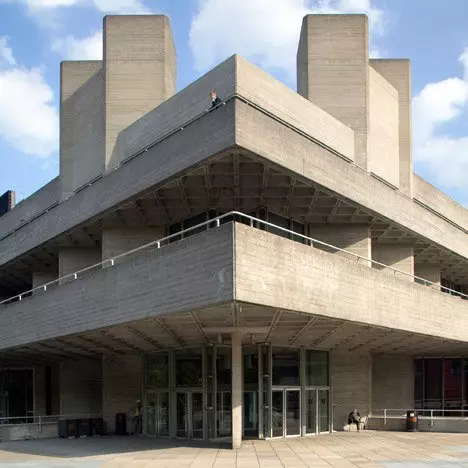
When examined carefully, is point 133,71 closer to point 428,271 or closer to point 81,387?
point 81,387

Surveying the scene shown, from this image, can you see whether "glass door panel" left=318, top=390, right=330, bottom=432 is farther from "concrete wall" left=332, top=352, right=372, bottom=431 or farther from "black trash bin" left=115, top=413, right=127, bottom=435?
"black trash bin" left=115, top=413, right=127, bottom=435

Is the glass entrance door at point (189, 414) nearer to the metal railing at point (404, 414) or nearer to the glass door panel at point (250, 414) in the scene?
the glass door panel at point (250, 414)

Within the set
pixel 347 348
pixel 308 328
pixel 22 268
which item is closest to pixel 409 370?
pixel 347 348

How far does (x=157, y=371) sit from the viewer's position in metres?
28.1

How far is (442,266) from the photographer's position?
3762 cm

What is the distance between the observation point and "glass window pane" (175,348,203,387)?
1017 inches

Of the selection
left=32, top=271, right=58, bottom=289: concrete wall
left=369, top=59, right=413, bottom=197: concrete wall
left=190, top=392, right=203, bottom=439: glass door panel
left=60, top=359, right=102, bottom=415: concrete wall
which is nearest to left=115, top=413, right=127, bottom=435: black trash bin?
left=190, top=392, right=203, bottom=439: glass door panel

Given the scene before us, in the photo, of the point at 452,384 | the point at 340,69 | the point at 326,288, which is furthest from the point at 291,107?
the point at 452,384

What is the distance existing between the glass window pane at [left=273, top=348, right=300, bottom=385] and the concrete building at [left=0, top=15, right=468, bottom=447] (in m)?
0.09

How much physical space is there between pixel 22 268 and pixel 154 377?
12.8 metres

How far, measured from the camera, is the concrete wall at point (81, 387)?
33.3m

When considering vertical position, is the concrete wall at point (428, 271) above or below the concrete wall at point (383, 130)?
below

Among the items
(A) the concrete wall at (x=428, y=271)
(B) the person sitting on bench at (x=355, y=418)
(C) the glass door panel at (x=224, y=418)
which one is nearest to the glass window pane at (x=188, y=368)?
(C) the glass door panel at (x=224, y=418)

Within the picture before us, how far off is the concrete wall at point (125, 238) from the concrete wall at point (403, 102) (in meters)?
12.5
